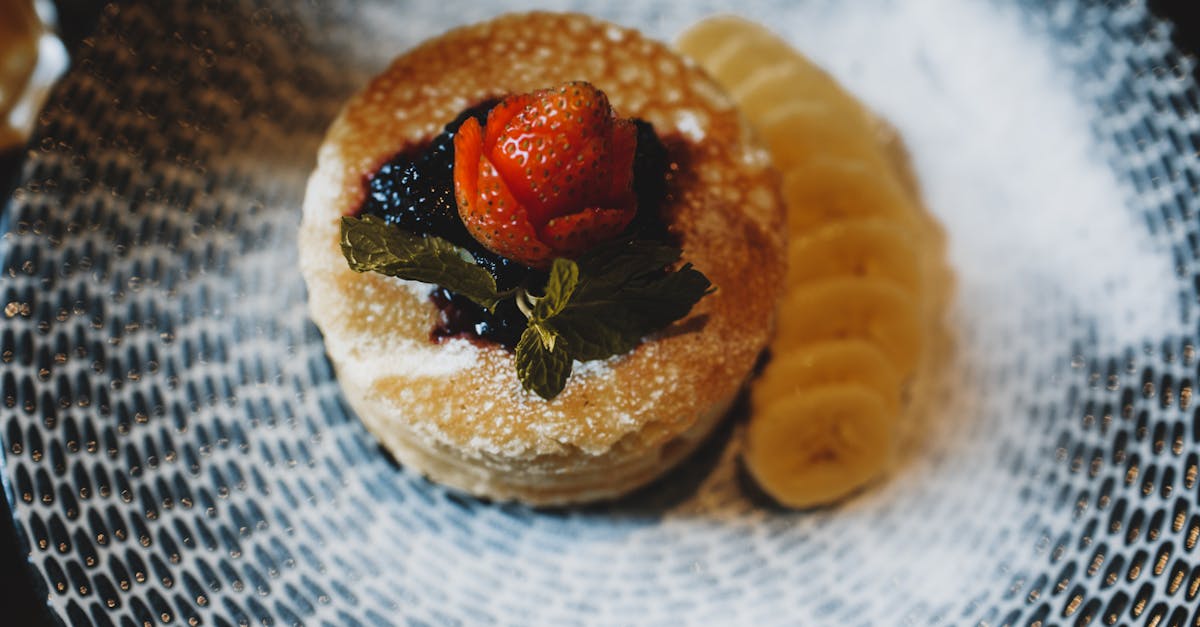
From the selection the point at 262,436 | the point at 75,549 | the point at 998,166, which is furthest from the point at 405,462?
the point at 998,166

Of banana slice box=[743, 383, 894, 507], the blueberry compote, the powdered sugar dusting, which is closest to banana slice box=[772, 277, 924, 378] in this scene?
banana slice box=[743, 383, 894, 507]

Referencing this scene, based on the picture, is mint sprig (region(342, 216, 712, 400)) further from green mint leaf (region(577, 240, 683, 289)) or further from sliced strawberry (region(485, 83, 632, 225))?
sliced strawberry (region(485, 83, 632, 225))

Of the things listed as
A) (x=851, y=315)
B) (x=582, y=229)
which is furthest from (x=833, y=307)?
(x=582, y=229)

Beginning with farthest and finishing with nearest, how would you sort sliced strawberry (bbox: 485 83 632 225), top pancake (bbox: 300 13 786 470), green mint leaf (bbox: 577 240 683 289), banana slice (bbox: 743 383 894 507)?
1. banana slice (bbox: 743 383 894 507)
2. top pancake (bbox: 300 13 786 470)
3. green mint leaf (bbox: 577 240 683 289)
4. sliced strawberry (bbox: 485 83 632 225)

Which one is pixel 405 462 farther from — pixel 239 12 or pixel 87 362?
pixel 239 12

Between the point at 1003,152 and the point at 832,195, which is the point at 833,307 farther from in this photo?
the point at 1003,152

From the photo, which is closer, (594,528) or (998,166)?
(594,528)

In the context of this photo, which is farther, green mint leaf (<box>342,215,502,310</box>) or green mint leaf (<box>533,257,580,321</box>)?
green mint leaf (<box>342,215,502,310</box>)
